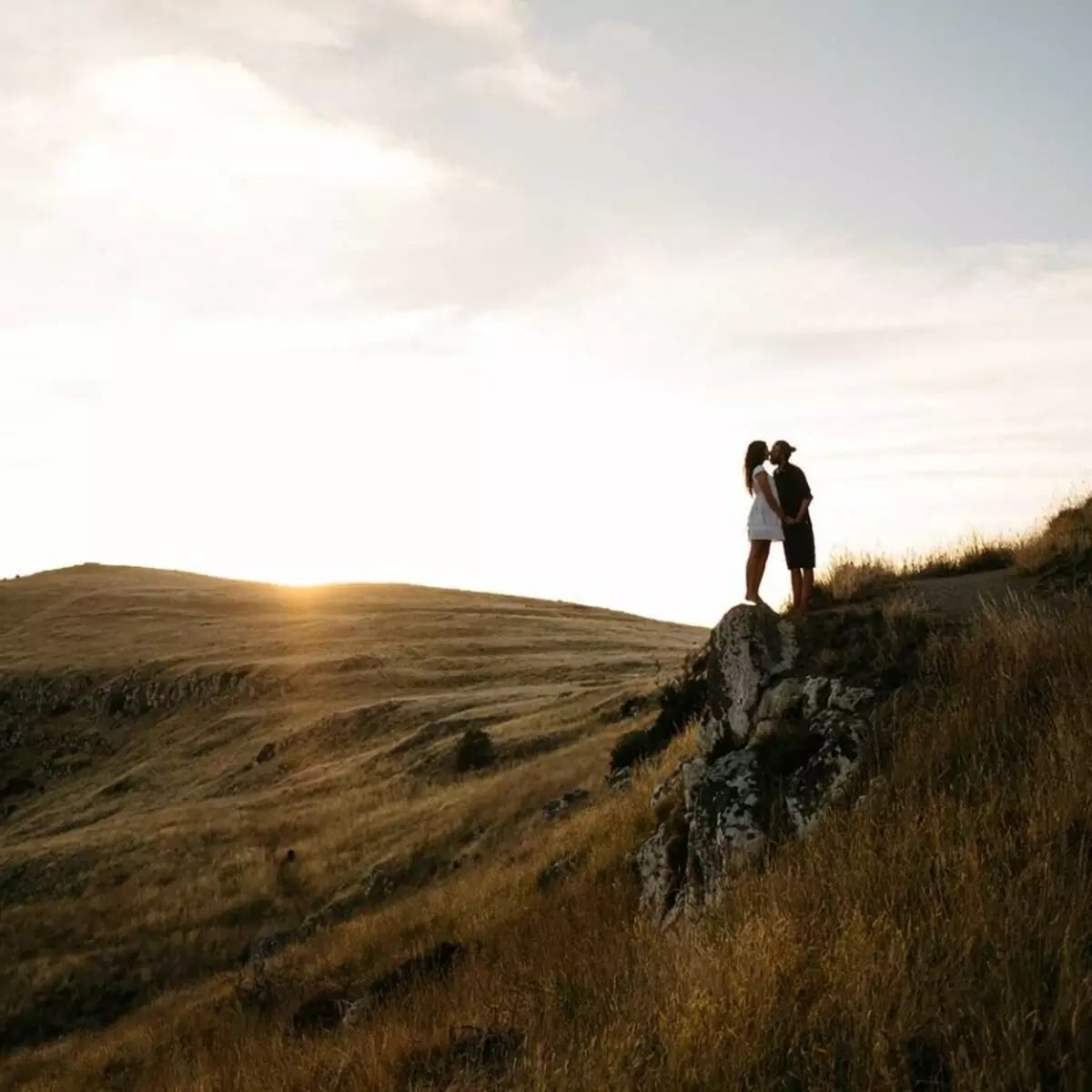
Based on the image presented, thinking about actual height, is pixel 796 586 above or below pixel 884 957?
above

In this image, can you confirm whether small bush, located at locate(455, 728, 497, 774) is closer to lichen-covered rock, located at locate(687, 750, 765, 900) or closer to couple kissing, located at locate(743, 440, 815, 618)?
couple kissing, located at locate(743, 440, 815, 618)

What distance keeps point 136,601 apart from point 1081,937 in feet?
313

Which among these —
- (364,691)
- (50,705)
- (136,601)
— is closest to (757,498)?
(364,691)

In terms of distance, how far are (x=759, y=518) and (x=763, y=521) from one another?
0.24ft

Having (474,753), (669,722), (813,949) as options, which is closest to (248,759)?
(474,753)

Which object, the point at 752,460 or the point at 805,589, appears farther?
the point at 752,460

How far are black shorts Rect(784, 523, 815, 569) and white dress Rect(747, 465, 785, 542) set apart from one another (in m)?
0.14

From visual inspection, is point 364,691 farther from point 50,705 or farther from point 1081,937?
point 1081,937

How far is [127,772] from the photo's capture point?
51250mm

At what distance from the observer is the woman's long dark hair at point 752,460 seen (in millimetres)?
14570

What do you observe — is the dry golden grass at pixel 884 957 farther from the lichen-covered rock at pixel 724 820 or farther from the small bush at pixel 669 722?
the small bush at pixel 669 722

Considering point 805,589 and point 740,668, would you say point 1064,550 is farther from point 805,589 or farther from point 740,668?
point 740,668

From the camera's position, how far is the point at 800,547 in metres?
14.2

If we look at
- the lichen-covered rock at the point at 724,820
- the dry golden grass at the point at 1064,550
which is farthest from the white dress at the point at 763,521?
the lichen-covered rock at the point at 724,820
